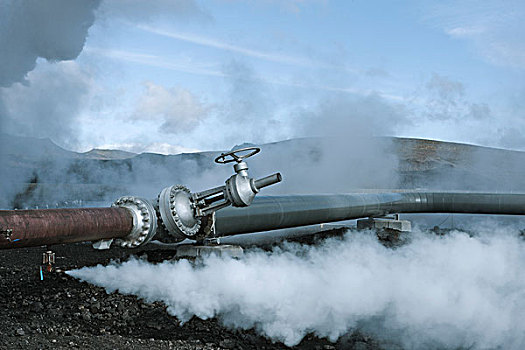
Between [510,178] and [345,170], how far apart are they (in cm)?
766

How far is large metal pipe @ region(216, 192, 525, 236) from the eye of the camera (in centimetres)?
796

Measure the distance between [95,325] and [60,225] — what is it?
1.64 m

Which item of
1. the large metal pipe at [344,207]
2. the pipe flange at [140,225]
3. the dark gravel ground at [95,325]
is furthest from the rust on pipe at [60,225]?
the large metal pipe at [344,207]

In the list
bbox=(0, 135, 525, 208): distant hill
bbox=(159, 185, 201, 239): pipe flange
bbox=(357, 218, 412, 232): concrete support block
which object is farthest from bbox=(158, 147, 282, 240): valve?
bbox=(357, 218, 412, 232): concrete support block

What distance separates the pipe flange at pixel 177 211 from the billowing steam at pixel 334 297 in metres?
1.11

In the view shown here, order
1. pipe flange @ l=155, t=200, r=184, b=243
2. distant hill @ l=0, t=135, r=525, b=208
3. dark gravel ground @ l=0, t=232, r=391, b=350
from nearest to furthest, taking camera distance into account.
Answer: dark gravel ground @ l=0, t=232, r=391, b=350, pipe flange @ l=155, t=200, r=184, b=243, distant hill @ l=0, t=135, r=525, b=208

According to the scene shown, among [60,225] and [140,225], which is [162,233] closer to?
[140,225]

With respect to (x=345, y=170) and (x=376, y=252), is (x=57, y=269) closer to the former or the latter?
(x=376, y=252)

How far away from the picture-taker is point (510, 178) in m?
18.5

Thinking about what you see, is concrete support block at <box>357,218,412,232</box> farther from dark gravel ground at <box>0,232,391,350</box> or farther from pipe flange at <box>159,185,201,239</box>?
pipe flange at <box>159,185,201,239</box>

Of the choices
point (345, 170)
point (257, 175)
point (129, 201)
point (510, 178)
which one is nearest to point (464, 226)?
point (510, 178)

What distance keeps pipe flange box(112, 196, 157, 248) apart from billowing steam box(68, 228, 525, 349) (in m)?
1.33

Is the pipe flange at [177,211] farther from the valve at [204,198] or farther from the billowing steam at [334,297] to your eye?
the billowing steam at [334,297]

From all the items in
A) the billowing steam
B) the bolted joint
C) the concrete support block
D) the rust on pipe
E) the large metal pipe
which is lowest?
the billowing steam
